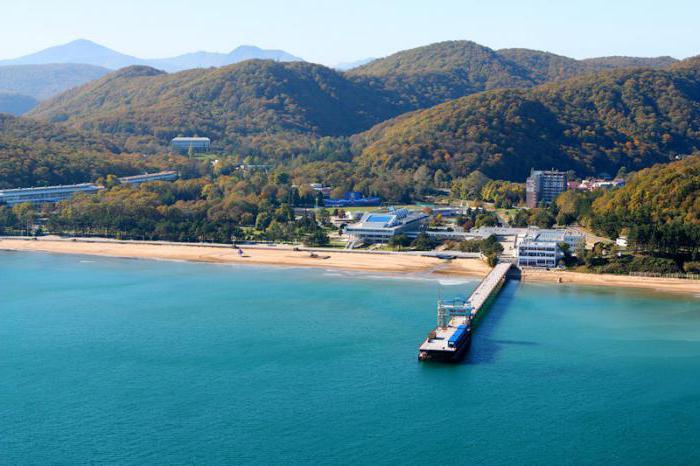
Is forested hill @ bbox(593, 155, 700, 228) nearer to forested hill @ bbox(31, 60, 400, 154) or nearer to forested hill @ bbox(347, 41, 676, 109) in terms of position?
forested hill @ bbox(31, 60, 400, 154)

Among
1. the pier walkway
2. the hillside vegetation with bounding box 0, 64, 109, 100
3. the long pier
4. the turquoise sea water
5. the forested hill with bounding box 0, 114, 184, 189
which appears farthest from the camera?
the hillside vegetation with bounding box 0, 64, 109, 100

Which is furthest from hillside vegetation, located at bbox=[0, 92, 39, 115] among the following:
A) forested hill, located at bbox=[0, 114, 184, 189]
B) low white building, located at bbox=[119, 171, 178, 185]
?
low white building, located at bbox=[119, 171, 178, 185]

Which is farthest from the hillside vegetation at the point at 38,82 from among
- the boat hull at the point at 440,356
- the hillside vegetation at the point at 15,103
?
the boat hull at the point at 440,356

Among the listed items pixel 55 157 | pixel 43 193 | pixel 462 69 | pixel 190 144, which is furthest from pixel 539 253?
pixel 462 69

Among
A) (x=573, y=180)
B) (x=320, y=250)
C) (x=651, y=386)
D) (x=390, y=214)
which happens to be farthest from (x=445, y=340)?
(x=573, y=180)

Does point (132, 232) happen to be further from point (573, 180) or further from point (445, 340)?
point (573, 180)

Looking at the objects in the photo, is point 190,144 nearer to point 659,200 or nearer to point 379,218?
point 379,218
